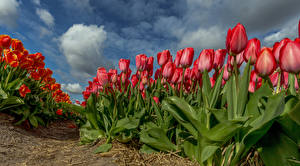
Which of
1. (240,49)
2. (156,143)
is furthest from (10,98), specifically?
(240,49)

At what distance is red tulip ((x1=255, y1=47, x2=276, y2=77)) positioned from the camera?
43.0 inches

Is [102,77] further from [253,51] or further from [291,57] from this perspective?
[291,57]

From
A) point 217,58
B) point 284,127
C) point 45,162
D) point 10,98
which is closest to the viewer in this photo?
point 284,127

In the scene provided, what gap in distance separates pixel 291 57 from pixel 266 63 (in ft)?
0.46

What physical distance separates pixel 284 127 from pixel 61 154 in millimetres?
2332

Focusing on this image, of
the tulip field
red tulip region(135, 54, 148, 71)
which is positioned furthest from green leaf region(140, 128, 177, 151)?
red tulip region(135, 54, 148, 71)

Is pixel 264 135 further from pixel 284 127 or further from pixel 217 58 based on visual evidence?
pixel 217 58

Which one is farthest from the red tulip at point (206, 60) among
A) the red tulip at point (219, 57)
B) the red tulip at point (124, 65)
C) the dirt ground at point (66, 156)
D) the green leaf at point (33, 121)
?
the green leaf at point (33, 121)

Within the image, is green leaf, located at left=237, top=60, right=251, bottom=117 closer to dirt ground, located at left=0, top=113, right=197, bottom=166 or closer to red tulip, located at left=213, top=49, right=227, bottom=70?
red tulip, located at left=213, top=49, right=227, bottom=70

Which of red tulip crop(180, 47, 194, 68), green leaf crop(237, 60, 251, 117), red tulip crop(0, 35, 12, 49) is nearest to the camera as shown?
green leaf crop(237, 60, 251, 117)

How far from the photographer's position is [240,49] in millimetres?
1154

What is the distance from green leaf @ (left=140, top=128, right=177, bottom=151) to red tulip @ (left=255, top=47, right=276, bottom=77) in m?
1.04

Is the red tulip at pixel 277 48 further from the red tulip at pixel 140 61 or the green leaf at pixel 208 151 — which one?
the red tulip at pixel 140 61

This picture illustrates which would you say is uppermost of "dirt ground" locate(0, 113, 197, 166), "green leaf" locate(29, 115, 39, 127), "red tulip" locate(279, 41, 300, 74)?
"red tulip" locate(279, 41, 300, 74)
